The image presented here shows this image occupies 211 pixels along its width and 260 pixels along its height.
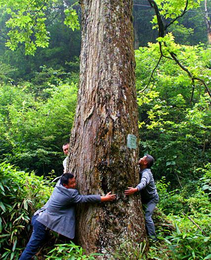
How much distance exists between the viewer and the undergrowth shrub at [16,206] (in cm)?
330

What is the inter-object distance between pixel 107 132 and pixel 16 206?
6.47 feet

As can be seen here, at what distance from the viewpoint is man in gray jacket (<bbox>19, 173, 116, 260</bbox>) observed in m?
2.90

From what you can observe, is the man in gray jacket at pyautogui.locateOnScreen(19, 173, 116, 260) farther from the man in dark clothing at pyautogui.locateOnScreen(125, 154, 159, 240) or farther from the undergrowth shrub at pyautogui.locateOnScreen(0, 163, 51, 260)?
the man in dark clothing at pyautogui.locateOnScreen(125, 154, 159, 240)

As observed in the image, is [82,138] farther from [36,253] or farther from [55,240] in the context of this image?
[36,253]

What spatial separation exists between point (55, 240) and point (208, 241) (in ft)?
6.53

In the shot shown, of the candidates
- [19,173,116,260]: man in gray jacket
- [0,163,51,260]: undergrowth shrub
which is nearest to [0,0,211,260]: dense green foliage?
[0,163,51,260]: undergrowth shrub

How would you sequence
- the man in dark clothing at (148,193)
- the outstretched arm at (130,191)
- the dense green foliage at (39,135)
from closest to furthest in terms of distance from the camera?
1. the outstretched arm at (130,191)
2. the man in dark clothing at (148,193)
3. the dense green foliage at (39,135)

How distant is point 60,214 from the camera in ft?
9.82

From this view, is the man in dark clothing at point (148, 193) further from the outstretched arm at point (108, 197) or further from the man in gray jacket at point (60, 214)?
the man in gray jacket at point (60, 214)

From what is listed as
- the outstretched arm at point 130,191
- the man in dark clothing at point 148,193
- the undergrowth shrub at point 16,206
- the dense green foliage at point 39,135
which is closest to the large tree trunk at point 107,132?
the outstretched arm at point 130,191

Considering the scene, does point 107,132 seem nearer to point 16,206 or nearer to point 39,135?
point 16,206

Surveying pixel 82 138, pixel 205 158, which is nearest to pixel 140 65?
pixel 205 158

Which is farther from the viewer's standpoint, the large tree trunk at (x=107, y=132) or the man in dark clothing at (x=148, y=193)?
the man in dark clothing at (x=148, y=193)

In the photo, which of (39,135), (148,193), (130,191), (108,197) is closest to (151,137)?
(39,135)
